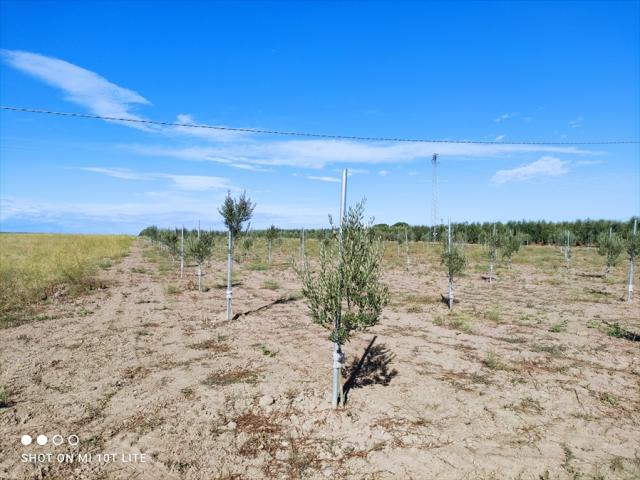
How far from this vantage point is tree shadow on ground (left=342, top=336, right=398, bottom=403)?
33.9ft

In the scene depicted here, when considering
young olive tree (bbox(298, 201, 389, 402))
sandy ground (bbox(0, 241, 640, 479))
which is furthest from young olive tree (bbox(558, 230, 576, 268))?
young olive tree (bbox(298, 201, 389, 402))

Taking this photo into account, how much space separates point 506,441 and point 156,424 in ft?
23.4

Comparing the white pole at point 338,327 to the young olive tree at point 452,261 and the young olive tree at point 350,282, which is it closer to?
the young olive tree at point 350,282

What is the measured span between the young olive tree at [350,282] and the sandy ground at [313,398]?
2.10m

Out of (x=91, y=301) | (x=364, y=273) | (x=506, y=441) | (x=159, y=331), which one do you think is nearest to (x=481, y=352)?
(x=506, y=441)

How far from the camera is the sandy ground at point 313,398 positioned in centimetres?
Answer: 680

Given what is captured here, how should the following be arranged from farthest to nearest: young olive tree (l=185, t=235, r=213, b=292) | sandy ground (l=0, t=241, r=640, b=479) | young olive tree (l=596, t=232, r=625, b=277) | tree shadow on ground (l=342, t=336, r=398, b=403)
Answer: young olive tree (l=596, t=232, r=625, b=277) < young olive tree (l=185, t=235, r=213, b=292) < tree shadow on ground (l=342, t=336, r=398, b=403) < sandy ground (l=0, t=241, r=640, b=479)

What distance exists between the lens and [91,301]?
66.3 feet

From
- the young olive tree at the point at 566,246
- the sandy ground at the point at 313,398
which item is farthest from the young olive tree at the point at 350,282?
the young olive tree at the point at 566,246

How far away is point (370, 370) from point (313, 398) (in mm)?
2630

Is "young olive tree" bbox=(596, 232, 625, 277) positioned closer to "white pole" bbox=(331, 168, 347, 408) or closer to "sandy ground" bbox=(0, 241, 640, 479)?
"sandy ground" bbox=(0, 241, 640, 479)

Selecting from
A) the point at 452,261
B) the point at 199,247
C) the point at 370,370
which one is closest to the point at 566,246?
the point at 452,261

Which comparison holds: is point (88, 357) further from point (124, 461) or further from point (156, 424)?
point (124, 461)

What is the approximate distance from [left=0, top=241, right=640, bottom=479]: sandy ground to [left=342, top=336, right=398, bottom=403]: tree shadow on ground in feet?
0.23
